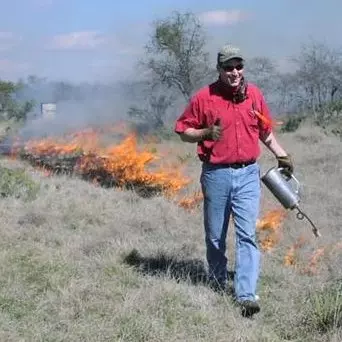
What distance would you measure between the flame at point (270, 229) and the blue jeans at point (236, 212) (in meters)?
1.99

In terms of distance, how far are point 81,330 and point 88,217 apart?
3742 millimetres

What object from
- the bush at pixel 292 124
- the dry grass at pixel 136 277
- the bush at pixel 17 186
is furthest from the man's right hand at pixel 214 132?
the bush at pixel 292 124

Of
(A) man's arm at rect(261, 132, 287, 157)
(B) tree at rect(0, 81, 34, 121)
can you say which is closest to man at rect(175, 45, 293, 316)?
(A) man's arm at rect(261, 132, 287, 157)

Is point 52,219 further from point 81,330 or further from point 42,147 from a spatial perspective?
point 42,147

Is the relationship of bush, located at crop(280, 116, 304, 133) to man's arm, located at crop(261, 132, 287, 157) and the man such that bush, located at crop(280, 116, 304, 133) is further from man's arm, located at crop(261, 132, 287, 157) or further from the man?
the man

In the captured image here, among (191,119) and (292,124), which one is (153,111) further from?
(191,119)

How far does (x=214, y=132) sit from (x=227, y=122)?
163 millimetres

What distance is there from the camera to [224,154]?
5.18 metres

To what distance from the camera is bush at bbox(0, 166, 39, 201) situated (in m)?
9.17

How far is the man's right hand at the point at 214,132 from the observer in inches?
199

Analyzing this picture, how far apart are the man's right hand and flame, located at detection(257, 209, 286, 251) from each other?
2.45 m

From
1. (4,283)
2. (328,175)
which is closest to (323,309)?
(4,283)

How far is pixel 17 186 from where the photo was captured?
9.39 metres

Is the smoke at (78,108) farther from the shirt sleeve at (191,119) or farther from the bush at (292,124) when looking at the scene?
the shirt sleeve at (191,119)
